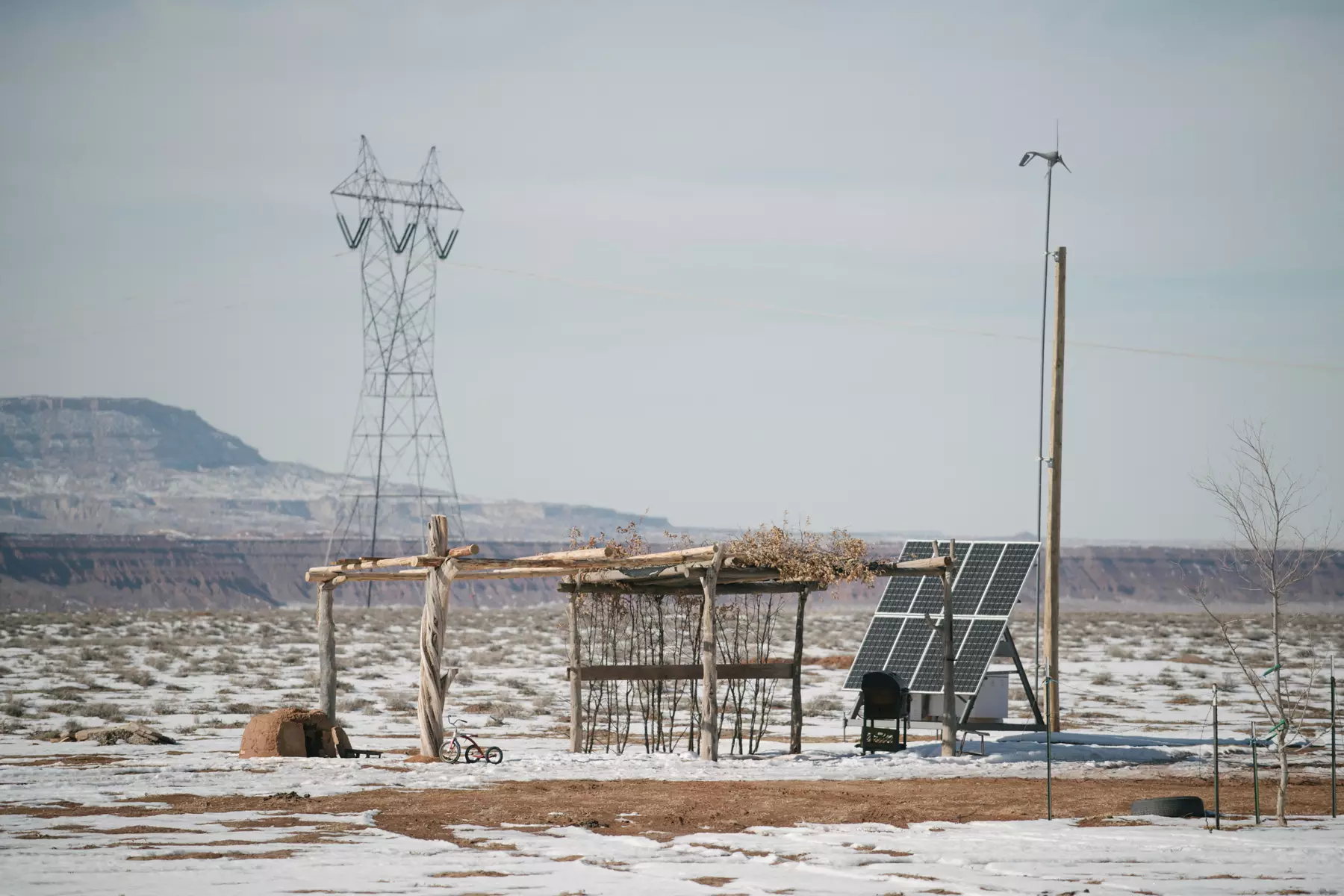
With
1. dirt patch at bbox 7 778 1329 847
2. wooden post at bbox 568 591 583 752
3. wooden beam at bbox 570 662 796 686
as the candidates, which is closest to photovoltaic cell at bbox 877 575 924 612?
wooden beam at bbox 570 662 796 686

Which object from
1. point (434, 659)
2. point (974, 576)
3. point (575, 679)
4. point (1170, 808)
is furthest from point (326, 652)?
point (1170, 808)

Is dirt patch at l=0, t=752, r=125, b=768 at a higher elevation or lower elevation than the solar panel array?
lower

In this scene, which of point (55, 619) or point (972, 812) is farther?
point (55, 619)

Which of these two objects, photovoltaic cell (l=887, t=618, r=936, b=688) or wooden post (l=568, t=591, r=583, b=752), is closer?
wooden post (l=568, t=591, r=583, b=752)

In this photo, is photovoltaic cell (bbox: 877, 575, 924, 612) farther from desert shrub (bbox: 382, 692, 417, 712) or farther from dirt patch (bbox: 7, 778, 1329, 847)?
desert shrub (bbox: 382, 692, 417, 712)

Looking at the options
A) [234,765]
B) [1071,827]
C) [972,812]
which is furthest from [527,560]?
[1071,827]

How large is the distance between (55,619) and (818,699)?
124ft

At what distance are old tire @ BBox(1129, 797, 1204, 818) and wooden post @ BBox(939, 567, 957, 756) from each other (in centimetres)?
616

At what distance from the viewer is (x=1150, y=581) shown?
13438cm

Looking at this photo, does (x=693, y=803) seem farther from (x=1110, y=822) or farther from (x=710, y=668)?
(x=1110, y=822)

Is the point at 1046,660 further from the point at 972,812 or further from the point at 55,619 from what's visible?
the point at 55,619

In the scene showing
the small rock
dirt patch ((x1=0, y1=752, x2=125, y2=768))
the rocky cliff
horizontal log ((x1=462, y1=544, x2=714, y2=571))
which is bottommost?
the rocky cliff

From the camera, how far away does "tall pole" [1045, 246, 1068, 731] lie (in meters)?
23.0

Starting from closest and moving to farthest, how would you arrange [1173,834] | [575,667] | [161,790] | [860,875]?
[860,875] → [1173,834] → [161,790] → [575,667]
